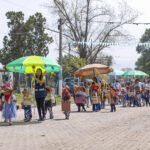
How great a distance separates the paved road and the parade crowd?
24.2 inches

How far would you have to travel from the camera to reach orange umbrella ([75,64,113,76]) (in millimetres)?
27403

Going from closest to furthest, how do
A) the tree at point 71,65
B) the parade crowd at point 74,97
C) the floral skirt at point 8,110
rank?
the floral skirt at point 8,110 < the parade crowd at point 74,97 < the tree at point 71,65

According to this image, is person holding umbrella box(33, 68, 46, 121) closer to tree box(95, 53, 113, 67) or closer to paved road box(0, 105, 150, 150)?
paved road box(0, 105, 150, 150)

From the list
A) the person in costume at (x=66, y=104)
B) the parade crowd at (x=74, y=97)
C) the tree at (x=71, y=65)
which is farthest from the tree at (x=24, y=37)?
the person in costume at (x=66, y=104)

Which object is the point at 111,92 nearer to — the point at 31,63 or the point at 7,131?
the point at 31,63

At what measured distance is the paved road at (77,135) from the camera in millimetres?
11547

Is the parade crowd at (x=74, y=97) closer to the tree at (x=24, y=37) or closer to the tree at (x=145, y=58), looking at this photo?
the tree at (x=24, y=37)

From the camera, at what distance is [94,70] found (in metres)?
27.7

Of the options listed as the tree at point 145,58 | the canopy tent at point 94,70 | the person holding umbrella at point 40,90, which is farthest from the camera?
the tree at point 145,58

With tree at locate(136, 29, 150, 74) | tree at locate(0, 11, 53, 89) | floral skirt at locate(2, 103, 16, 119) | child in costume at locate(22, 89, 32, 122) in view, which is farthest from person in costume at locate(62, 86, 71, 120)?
tree at locate(136, 29, 150, 74)

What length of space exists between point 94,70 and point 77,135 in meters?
14.2

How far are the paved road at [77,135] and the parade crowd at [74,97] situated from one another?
24.2 inches

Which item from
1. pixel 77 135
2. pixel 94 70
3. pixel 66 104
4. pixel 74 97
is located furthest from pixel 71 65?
pixel 77 135

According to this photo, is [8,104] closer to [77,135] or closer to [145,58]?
[77,135]
